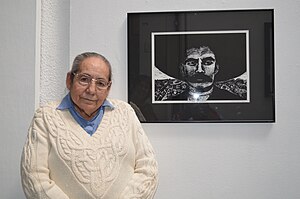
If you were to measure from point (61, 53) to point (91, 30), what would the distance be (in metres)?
0.22

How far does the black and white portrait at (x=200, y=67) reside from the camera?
1.78 m

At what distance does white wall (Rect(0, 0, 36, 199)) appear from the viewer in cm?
148

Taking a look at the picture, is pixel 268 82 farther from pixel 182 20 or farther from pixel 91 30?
pixel 91 30

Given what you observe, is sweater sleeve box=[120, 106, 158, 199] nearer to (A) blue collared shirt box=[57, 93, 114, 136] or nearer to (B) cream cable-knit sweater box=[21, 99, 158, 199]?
(B) cream cable-knit sweater box=[21, 99, 158, 199]

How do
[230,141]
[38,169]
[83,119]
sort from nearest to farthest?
[38,169]
[83,119]
[230,141]

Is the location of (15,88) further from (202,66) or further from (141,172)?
(202,66)

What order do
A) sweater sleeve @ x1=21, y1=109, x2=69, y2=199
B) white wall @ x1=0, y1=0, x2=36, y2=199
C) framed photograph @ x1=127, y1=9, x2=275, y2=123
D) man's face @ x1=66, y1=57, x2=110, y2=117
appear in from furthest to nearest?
framed photograph @ x1=127, y1=9, x2=275, y2=123, white wall @ x1=0, y1=0, x2=36, y2=199, man's face @ x1=66, y1=57, x2=110, y2=117, sweater sleeve @ x1=21, y1=109, x2=69, y2=199

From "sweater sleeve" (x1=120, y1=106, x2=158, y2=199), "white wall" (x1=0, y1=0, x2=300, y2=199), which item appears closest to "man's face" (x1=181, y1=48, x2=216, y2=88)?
"white wall" (x1=0, y1=0, x2=300, y2=199)

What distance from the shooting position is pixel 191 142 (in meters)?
1.81

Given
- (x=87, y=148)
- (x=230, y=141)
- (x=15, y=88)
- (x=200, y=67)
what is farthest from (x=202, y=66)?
(x=15, y=88)

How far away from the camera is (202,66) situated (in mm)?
1800

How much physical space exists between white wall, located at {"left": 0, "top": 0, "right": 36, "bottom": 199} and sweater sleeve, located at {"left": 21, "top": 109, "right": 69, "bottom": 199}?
0.22 m

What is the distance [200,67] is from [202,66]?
1 centimetres

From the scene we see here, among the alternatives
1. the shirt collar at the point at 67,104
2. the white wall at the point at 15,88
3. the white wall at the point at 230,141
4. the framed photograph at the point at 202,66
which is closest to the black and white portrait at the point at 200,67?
the framed photograph at the point at 202,66
